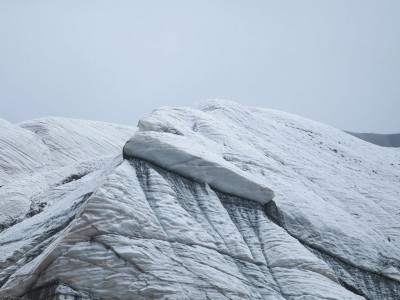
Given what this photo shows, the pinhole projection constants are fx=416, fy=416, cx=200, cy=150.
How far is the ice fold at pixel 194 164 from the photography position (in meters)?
13.6

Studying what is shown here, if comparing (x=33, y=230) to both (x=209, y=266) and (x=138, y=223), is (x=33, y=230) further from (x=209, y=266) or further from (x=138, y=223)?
(x=209, y=266)

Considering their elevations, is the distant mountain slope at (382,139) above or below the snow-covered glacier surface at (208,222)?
below

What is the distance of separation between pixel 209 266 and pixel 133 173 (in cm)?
385

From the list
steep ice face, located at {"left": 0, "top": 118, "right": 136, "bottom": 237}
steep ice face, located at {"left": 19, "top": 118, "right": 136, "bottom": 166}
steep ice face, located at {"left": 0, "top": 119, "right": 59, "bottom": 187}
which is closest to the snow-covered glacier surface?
steep ice face, located at {"left": 0, "top": 118, "right": 136, "bottom": 237}

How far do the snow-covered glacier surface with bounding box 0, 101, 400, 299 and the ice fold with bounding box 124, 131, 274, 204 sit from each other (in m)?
0.03

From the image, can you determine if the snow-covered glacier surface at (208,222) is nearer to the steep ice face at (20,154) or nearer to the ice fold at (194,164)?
the ice fold at (194,164)

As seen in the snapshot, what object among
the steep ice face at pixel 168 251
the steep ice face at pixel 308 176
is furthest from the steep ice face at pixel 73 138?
the steep ice face at pixel 168 251

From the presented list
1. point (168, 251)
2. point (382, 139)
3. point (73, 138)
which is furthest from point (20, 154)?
point (382, 139)

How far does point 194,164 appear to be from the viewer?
13.8 metres

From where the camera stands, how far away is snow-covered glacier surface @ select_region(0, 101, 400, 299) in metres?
9.82

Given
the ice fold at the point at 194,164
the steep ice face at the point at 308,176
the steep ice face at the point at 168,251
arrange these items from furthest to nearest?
the steep ice face at the point at 308,176 < the ice fold at the point at 194,164 < the steep ice face at the point at 168,251

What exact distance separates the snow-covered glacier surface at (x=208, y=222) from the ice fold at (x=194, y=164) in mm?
34

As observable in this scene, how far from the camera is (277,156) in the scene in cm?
1928

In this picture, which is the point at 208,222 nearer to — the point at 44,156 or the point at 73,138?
the point at 44,156
